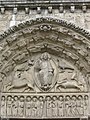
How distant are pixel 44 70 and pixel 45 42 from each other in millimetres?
553

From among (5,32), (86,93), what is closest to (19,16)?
(5,32)

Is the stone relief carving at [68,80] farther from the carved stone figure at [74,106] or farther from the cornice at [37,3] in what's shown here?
the cornice at [37,3]

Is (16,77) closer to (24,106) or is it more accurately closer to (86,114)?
(24,106)

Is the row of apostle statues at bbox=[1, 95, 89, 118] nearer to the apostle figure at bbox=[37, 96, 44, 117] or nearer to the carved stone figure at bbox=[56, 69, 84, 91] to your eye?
the apostle figure at bbox=[37, 96, 44, 117]

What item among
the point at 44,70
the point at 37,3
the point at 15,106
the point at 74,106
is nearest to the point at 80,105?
the point at 74,106

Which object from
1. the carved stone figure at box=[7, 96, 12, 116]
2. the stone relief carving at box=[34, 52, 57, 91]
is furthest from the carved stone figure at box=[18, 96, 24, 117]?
the stone relief carving at box=[34, 52, 57, 91]

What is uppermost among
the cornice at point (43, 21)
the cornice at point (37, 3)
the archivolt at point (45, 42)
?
the cornice at point (37, 3)

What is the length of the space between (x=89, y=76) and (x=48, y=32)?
1.16 meters

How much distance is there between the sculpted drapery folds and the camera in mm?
6730

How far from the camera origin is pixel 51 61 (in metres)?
7.14

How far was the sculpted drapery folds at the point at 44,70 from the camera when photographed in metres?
6.73

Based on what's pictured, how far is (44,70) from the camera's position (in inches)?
276

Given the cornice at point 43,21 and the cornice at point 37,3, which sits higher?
the cornice at point 37,3

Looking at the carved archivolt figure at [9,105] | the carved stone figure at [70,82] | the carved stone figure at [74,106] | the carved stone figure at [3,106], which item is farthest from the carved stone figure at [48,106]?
the carved stone figure at [3,106]
